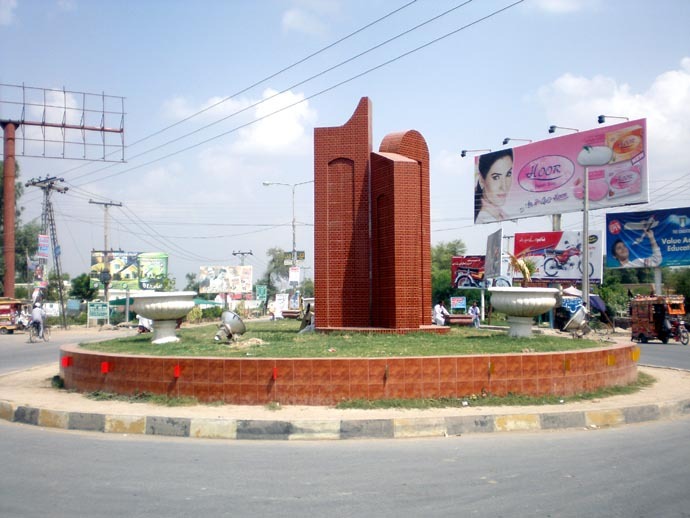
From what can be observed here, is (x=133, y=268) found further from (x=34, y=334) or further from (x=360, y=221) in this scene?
(x=360, y=221)

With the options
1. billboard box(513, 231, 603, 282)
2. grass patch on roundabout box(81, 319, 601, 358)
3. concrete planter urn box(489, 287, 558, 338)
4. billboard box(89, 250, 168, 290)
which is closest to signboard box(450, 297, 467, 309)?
billboard box(513, 231, 603, 282)

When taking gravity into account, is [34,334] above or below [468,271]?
below

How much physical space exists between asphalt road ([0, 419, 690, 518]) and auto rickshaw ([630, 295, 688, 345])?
20185 mm

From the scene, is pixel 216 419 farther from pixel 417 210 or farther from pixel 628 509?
pixel 417 210

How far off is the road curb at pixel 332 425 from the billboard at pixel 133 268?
57.0m

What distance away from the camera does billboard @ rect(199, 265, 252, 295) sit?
229 feet

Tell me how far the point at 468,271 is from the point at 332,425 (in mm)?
37068

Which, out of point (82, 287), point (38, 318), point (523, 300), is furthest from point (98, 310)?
point (523, 300)

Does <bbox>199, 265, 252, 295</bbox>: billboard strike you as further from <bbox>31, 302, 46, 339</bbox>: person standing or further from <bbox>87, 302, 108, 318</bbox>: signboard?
<bbox>31, 302, 46, 339</bbox>: person standing

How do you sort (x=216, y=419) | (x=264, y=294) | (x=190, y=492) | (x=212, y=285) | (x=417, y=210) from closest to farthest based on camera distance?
(x=190, y=492) < (x=216, y=419) < (x=417, y=210) < (x=264, y=294) < (x=212, y=285)

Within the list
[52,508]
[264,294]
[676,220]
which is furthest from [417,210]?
[264,294]

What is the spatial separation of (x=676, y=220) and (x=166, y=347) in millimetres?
29696

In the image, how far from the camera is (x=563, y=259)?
3862 centimetres

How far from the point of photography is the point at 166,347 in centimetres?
1185
